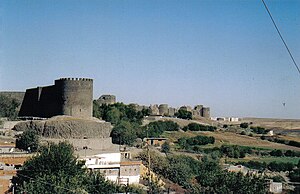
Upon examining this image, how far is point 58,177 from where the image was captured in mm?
12492

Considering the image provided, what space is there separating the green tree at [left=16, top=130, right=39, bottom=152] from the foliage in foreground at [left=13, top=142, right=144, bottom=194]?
2.81 metres

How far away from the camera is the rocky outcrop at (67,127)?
60.4 ft

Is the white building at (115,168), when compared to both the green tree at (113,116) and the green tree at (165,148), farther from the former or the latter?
the green tree at (113,116)

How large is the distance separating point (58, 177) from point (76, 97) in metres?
8.61

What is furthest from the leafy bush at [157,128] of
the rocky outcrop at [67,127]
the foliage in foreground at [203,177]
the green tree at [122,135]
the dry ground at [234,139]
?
the rocky outcrop at [67,127]

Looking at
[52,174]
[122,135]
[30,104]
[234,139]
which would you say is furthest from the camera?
[234,139]

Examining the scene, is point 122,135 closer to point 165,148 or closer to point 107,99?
point 165,148

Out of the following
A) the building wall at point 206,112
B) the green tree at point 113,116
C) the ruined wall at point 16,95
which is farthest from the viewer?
the building wall at point 206,112

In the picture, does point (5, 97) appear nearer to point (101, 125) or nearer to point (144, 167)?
point (101, 125)

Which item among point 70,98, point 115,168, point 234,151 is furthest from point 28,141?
point 234,151

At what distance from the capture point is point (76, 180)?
40.0ft

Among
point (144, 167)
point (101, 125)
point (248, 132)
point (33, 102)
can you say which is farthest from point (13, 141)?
point (248, 132)

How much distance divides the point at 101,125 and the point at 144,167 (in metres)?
2.89

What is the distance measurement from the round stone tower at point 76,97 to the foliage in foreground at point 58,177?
21.0 ft
